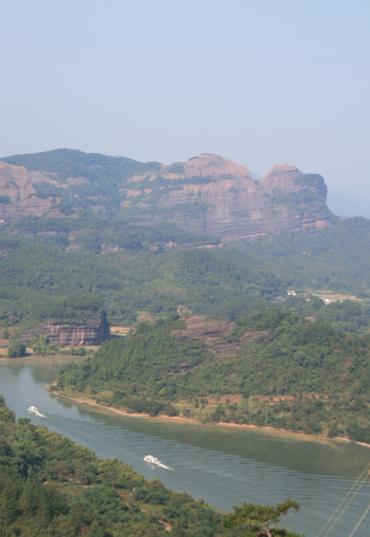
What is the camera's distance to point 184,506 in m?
39.7

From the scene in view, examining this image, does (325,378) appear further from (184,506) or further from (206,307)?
(206,307)

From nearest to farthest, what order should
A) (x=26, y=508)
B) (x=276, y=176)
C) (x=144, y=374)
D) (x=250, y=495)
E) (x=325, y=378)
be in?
(x=26, y=508)
(x=250, y=495)
(x=325, y=378)
(x=144, y=374)
(x=276, y=176)

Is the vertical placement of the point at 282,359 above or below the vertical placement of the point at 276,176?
below

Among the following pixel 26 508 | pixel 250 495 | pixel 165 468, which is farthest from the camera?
pixel 165 468

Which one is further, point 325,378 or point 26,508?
point 325,378

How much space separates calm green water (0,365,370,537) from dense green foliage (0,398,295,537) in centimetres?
261

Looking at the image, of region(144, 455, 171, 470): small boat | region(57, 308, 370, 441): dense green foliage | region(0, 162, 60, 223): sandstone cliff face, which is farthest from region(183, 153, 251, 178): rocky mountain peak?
region(144, 455, 171, 470): small boat

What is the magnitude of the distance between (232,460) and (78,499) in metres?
11.4

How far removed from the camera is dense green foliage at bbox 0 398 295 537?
35906 millimetres

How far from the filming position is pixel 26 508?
3619 cm

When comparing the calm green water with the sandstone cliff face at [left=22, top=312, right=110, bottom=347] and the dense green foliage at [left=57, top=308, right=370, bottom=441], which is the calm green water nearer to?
the dense green foliage at [left=57, top=308, right=370, bottom=441]

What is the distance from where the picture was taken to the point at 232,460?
48.9 meters

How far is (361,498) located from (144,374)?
22.5m

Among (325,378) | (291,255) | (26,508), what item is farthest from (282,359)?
(291,255)
